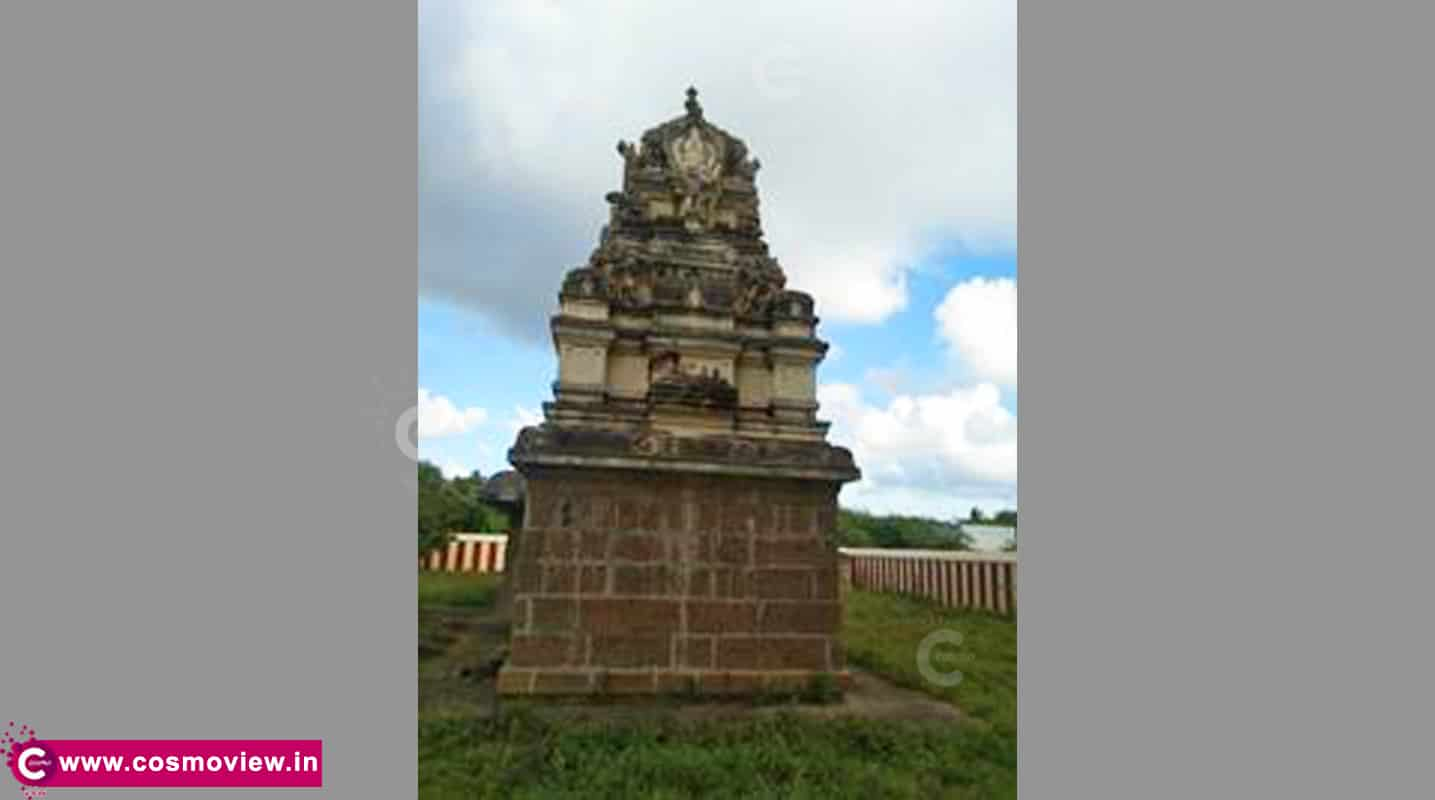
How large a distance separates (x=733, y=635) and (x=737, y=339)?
7.68ft

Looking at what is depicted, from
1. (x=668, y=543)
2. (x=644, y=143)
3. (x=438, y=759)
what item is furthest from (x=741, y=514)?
(x=644, y=143)

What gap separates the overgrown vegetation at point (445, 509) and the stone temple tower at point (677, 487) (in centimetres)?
1067

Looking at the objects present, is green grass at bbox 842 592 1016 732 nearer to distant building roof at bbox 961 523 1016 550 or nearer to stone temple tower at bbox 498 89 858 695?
stone temple tower at bbox 498 89 858 695

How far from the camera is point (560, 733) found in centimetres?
482

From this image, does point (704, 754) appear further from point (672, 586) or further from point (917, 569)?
point (917, 569)

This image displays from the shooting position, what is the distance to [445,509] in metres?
18.9

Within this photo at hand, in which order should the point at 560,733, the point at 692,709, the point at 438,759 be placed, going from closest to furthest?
1. the point at 438,759
2. the point at 560,733
3. the point at 692,709

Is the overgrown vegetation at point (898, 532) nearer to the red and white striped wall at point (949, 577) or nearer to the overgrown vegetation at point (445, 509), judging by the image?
the red and white striped wall at point (949, 577)

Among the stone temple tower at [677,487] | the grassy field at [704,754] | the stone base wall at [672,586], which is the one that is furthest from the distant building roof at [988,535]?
the grassy field at [704,754]

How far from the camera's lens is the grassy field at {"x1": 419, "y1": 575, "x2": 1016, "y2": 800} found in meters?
4.18

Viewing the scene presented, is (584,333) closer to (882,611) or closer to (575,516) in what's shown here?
(575,516)

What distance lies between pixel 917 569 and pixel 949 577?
5.87 ft
